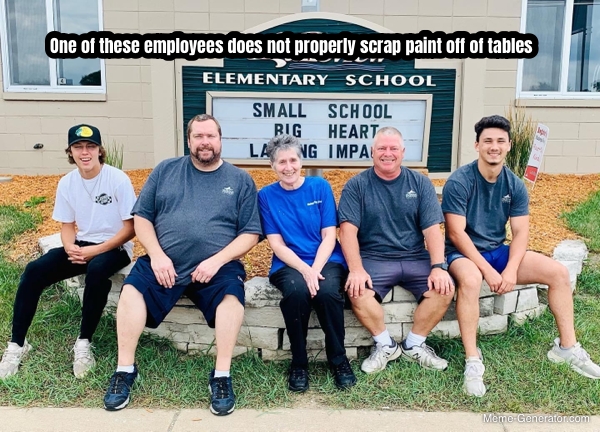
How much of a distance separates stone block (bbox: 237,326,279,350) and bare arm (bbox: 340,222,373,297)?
57 centimetres

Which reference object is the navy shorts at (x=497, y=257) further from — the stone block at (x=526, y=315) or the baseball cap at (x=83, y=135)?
the baseball cap at (x=83, y=135)

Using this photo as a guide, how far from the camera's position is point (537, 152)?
18.0ft

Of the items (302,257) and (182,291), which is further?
(302,257)

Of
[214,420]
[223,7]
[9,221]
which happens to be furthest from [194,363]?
[223,7]

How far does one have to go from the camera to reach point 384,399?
3.02 meters

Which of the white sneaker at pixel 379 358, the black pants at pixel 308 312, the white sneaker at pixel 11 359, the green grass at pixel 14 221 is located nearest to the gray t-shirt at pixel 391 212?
the black pants at pixel 308 312

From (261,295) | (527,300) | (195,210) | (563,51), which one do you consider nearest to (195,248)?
(195,210)

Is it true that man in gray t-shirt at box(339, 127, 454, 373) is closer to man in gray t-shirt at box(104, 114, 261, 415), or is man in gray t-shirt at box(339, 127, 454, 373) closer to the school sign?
man in gray t-shirt at box(104, 114, 261, 415)

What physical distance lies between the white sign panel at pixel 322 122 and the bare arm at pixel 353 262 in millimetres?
1177

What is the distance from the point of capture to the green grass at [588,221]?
4734 millimetres

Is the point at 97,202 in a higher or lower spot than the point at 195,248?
higher

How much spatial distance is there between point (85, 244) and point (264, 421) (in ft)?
5.21

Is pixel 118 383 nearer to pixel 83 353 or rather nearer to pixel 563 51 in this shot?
pixel 83 353

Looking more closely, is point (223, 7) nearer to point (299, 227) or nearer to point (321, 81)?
point (321, 81)
